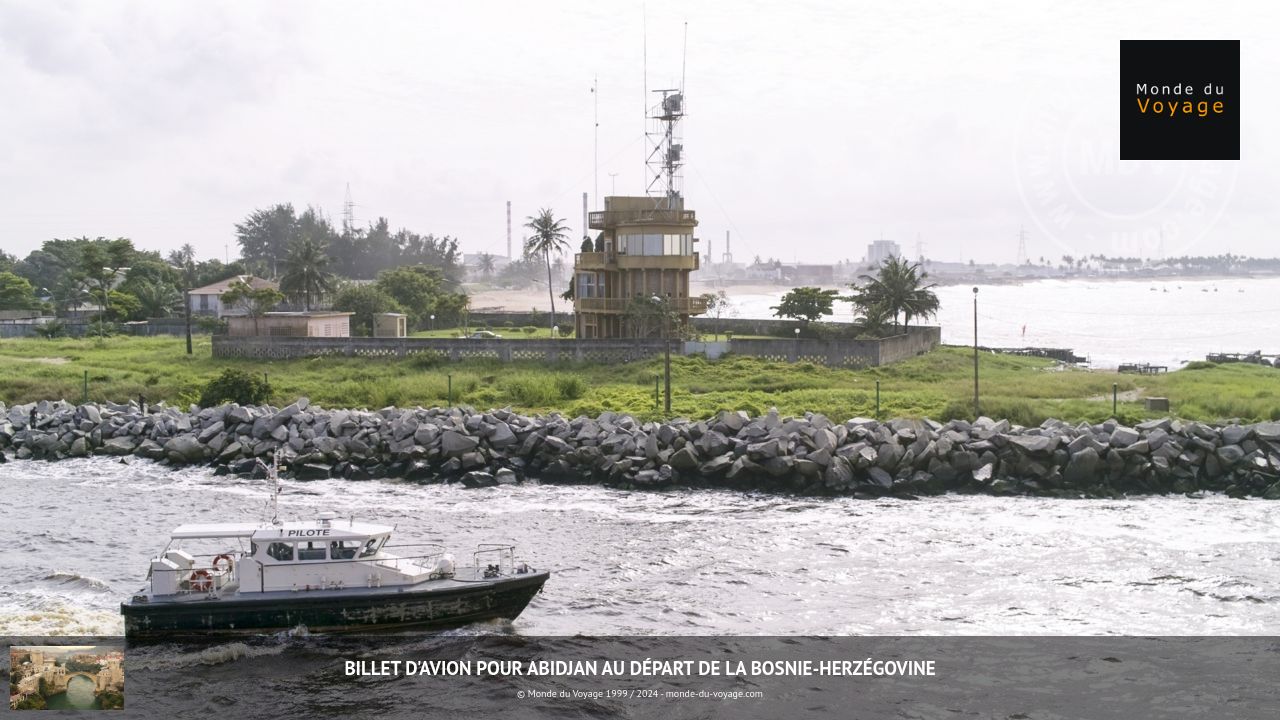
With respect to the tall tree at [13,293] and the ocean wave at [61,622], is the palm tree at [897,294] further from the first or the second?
the tall tree at [13,293]

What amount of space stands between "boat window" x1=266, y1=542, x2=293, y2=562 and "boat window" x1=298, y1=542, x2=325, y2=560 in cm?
25

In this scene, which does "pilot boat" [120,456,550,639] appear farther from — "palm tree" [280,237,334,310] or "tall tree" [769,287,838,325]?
"palm tree" [280,237,334,310]

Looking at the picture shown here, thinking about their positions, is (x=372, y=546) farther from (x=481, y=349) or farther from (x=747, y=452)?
(x=481, y=349)

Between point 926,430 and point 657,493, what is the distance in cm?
1155

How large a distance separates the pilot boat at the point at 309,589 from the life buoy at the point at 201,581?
0.08 feet

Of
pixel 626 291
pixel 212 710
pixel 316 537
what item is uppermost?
pixel 626 291

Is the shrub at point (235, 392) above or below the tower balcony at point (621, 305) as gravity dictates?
below

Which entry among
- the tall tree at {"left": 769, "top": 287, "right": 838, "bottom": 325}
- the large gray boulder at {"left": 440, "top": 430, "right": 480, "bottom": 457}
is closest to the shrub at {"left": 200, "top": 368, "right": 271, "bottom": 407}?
the large gray boulder at {"left": 440, "top": 430, "right": 480, "bottom": 457}

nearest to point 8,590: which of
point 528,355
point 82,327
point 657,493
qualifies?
point 657,493

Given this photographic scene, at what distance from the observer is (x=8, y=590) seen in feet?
106

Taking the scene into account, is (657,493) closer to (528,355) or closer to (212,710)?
(212,710)

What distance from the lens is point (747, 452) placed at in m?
46.1

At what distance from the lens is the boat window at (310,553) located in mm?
29109

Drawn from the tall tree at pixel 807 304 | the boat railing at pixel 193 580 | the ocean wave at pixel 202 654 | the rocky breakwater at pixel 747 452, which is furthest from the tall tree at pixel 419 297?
the ocean wave at pixel 202 654
